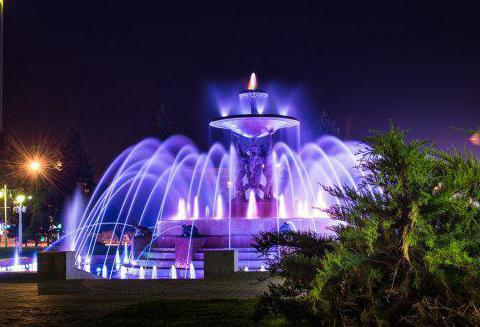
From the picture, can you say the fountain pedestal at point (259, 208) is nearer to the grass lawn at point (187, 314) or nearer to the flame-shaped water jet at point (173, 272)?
the flame-shaped water jet at point (173, 272)

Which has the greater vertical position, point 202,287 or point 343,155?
point 343,155

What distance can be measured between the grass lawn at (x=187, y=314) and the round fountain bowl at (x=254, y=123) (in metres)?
17.1

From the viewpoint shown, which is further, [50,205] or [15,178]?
[50,205]

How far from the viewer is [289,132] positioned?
87312mm

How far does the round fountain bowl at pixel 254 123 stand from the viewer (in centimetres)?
2681

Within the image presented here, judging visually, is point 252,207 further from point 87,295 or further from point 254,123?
point 87,295

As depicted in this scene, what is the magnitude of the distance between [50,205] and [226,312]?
2351 inches

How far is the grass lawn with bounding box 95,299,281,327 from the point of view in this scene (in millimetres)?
8016

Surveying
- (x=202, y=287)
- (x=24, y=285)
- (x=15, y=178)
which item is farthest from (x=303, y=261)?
(x=15, y=178)

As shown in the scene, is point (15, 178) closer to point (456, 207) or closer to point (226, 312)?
point (226, 312)

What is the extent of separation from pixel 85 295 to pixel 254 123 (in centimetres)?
1638

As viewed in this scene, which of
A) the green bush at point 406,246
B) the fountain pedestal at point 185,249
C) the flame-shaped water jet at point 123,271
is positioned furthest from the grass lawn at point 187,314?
the flame-shaped water jet at point 123,271

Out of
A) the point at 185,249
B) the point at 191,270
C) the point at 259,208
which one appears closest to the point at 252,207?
the point at 259,208

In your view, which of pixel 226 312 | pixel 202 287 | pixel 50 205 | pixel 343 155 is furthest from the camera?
pixel 50 205
